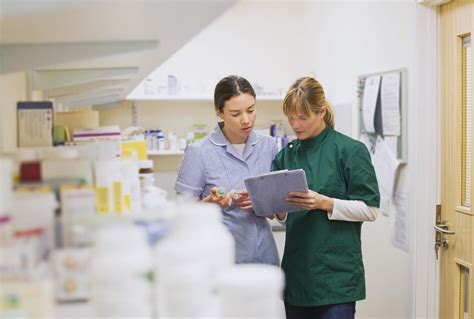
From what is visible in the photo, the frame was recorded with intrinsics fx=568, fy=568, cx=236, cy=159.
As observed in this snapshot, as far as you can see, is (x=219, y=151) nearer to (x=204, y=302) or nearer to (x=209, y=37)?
(x=204, y=302)

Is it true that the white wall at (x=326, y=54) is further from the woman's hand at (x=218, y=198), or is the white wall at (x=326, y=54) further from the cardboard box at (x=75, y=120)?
the cardboard box at (x=75, y=120)

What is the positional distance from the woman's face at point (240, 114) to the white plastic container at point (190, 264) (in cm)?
129

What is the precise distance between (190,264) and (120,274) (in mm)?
A: 90

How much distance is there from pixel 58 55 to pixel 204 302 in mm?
508

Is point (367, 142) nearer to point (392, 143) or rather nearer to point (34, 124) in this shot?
point (392, 143)

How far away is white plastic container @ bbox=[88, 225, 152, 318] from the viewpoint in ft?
2.39

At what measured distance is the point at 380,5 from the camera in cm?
308

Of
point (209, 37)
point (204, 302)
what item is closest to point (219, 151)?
point (204, 302)

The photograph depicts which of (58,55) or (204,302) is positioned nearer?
(204,302)

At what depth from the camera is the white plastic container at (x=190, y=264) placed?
2.43 ft

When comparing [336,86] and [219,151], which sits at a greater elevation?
[336,86]

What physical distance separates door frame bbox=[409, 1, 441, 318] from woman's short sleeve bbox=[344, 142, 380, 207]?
0.78m

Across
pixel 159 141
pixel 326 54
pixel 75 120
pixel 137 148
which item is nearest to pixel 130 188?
pixel 137 148

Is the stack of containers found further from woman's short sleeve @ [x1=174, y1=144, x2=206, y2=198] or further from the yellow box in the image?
woman's short sleeve @ [x1=174, y1=144, x2=206, y2=198]
